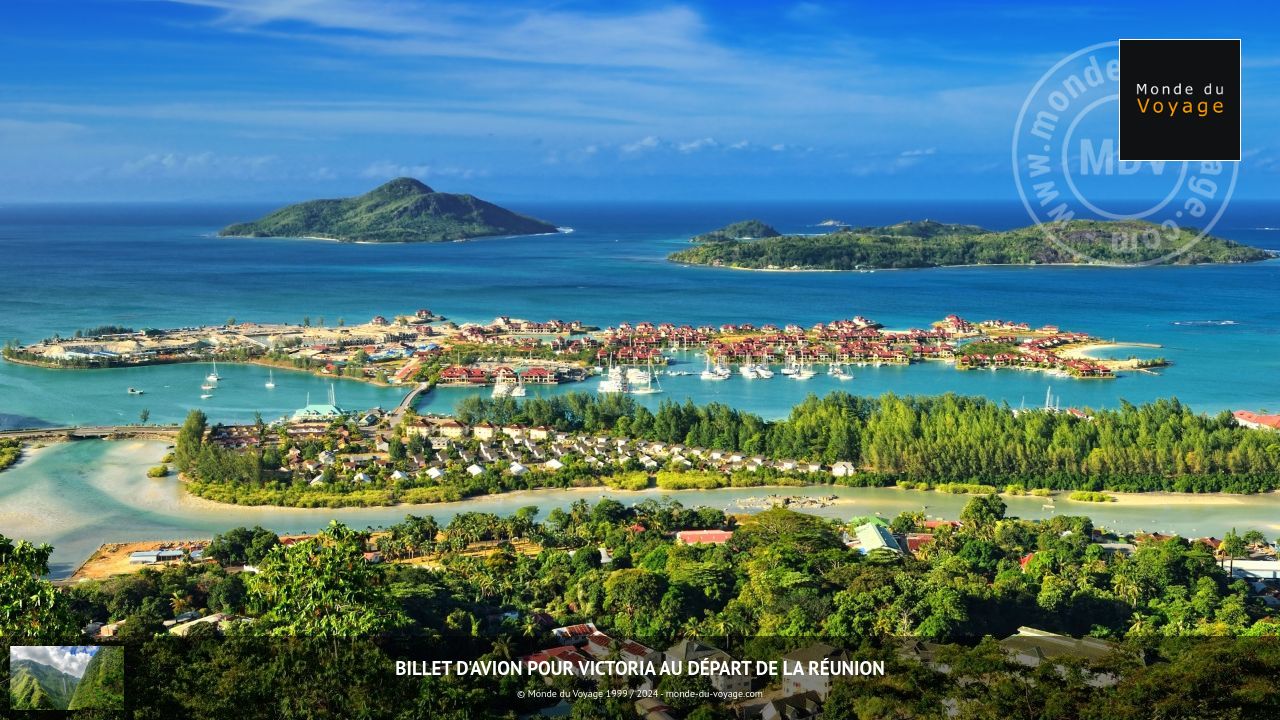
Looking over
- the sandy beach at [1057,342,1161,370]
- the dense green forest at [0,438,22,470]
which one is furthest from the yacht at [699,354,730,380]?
the dense green forest at [0,438,22,470]

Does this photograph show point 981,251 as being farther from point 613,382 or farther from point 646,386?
point 613,382

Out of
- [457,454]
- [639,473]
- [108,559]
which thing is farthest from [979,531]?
[108,559]

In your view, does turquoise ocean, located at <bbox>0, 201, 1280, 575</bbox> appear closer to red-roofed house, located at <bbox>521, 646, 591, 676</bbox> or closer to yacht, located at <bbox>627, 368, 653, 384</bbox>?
yacht, located at <bbox>627, 368, 653, 384</bbox>

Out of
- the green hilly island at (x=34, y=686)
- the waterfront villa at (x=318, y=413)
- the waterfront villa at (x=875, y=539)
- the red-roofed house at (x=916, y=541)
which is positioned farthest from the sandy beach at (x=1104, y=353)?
the green hilly island at (x=34, y=686)

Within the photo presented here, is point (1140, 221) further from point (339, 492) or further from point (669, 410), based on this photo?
point (339, 492)

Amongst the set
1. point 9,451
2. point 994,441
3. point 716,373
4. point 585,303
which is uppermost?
point 585,303

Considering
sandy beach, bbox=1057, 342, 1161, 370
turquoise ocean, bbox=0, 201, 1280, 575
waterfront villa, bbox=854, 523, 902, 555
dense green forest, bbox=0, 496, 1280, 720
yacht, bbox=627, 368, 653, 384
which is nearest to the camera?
dense green forest, bbox=0, 496, 1280, 720

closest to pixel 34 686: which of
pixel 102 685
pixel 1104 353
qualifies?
pixel 102 685

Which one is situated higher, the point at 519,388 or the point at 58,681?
the point at 58,681
